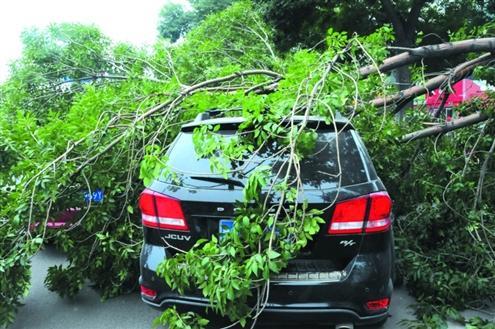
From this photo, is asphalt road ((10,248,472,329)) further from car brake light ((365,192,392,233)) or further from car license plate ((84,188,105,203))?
car brake light ((365,192,392,233))

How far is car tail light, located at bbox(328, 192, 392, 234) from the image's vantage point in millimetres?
3000

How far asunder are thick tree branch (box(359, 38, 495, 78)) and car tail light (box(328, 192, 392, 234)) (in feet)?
7.28

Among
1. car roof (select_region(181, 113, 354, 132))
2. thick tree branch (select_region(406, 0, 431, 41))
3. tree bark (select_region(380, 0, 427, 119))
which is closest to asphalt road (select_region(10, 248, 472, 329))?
car roof (select_region(181, 113, 354, 132))

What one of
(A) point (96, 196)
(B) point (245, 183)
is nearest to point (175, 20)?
(A) point (96, 196)

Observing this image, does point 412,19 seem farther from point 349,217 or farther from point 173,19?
point 173,19

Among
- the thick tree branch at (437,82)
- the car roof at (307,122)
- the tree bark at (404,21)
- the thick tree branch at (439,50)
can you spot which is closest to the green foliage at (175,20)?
the tree bark at (404,21)

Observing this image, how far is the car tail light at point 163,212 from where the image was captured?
10.3ft

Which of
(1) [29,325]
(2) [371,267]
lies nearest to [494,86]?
(2) [371,267]

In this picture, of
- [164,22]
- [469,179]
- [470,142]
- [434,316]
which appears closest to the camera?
[434,316]

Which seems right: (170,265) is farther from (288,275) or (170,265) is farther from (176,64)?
(176,64)

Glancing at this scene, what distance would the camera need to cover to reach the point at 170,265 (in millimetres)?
2891

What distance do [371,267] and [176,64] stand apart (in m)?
4.91

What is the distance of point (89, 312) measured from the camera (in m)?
4.29

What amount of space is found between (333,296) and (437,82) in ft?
12.5
